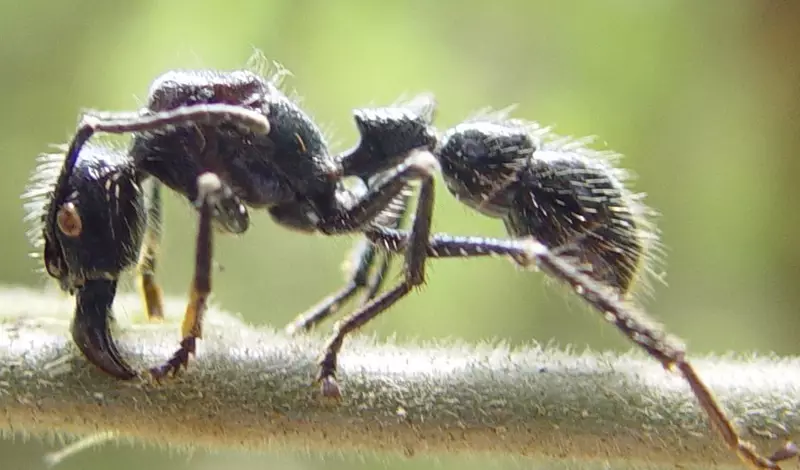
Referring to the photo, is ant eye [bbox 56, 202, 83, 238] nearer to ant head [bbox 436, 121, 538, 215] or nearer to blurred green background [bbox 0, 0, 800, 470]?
ant head [bbox 436, 121, 538, 215]

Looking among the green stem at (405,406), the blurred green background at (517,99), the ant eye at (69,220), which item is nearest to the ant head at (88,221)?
the ant eye at (69,220)

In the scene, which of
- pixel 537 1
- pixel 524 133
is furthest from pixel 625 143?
pixel 524 133

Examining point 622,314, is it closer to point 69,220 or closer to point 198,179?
point 198,179

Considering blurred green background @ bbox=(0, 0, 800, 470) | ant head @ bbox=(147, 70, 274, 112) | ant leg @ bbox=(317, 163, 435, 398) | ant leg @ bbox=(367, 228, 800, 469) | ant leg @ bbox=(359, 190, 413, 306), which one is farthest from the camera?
blurred green background @ bbox=(0, 0, 800, 470)

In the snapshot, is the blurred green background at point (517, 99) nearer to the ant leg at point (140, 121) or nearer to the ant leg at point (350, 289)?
the ant leg at point (350, 289)

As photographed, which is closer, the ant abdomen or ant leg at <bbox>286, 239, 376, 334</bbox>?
the ant abdomen

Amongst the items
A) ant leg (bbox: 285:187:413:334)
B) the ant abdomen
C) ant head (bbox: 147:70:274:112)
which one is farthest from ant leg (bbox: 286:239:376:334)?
ant head (bbox: 147:70:274:112)

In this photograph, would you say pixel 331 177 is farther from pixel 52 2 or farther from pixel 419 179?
pixel 52 2
